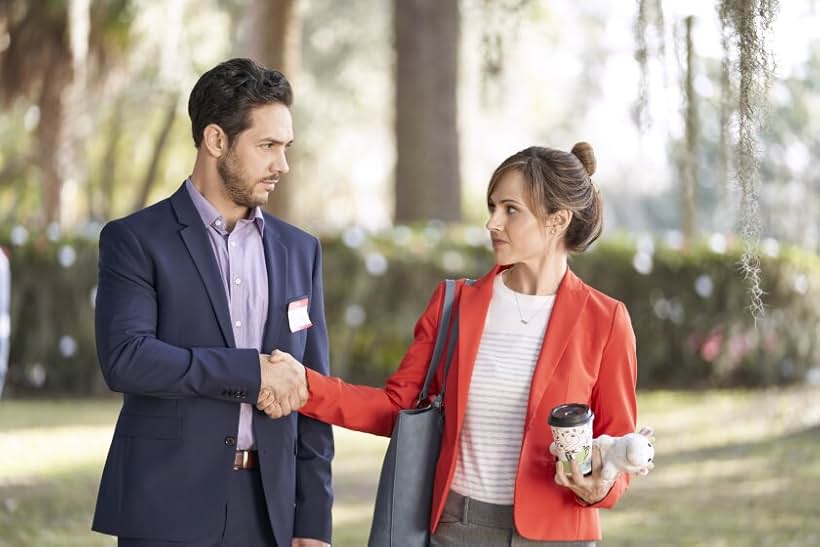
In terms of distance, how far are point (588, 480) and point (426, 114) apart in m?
11.4

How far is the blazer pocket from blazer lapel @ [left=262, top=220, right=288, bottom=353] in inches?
11.6

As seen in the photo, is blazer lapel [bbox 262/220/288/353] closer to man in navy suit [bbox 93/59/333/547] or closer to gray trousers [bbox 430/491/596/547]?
man in navy suit [bbox 93/59/333/547]

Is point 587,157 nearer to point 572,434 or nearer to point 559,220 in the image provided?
point 559,220

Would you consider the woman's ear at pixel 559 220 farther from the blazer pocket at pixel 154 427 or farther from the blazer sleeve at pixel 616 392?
the blazer pocket at pixel 154 427

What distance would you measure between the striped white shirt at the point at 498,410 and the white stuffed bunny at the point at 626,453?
24 cm

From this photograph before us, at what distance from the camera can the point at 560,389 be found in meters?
3.16

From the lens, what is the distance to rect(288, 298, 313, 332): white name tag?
11.1 ft

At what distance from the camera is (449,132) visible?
1430 cm

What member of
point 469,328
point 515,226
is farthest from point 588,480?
point 515,226

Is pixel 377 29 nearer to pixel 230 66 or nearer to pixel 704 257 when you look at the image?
pixel 704 257

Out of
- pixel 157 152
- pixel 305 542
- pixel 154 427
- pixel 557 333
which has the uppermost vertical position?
pixel 157 152

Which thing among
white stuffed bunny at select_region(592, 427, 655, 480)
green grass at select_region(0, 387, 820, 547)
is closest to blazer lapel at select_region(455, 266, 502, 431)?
white stuffed bunny at select_region(592, 427, 655, 480)

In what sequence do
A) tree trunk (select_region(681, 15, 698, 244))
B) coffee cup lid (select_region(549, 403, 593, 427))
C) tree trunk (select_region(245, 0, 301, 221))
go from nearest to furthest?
coffee cup lid (select_region(549, 403, 593, 427)) → tree trunk (select_region(681, 15, 698, 244)) → tree trunk (select_region(245, 0, 301, 221))

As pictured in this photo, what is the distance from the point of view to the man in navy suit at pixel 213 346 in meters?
3.22
